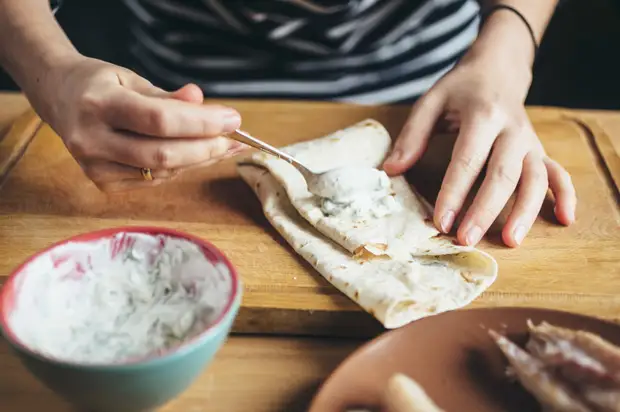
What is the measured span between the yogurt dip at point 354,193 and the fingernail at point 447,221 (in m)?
0.07

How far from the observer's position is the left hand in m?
0.97

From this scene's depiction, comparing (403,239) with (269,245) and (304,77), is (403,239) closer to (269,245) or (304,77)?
(269,245)

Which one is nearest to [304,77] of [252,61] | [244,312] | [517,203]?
[252,61]

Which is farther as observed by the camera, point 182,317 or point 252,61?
point 252,61

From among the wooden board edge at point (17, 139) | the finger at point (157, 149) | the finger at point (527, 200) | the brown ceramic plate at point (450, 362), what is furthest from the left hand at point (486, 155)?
the wooden board edge at point (17, 139)

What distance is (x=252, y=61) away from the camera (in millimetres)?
1385

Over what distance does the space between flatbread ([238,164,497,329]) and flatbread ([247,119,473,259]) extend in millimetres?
15

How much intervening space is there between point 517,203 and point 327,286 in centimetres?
32

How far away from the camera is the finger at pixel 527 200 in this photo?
96 centimetres

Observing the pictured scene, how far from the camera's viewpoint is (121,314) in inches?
27.2

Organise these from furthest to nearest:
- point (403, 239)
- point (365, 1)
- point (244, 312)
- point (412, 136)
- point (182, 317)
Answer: point (365, 1), point (412, 136), point (403, 239), point (244, 312), point (182, 317)

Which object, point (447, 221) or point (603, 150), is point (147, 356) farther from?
point (603, 150)

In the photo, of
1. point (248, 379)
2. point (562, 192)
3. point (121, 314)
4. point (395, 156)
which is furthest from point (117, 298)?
point (562, 192)

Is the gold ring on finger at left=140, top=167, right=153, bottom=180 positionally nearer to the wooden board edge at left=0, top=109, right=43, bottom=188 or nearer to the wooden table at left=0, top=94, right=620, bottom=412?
the wooden table at left=0, top=94, right=620, bottom=412
